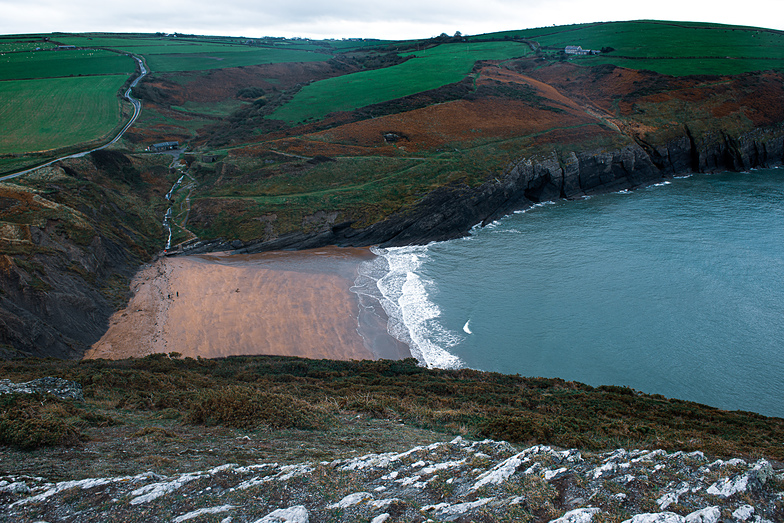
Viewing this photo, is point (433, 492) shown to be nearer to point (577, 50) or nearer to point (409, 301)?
point (409, 301)

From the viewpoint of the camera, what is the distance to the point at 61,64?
96188mm

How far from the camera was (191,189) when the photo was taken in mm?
52000

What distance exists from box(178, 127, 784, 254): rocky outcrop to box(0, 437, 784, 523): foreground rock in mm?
36155

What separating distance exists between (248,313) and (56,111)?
6628 centimetres

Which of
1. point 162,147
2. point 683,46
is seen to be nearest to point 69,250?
point 162,147

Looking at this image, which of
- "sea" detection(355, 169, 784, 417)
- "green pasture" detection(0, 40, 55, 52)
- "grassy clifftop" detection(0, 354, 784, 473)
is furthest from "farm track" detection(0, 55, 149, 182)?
"sea" detection(355, 169, 784, 417)

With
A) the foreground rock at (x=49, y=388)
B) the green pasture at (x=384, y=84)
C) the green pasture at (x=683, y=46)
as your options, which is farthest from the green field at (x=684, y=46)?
the foreground rock at (x=49, y=388)

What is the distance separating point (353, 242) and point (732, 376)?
3332 centimetres

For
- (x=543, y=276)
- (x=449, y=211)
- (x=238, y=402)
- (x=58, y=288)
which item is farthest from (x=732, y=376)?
(x=58, y=288)

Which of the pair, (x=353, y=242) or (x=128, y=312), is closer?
(x=128, y=312)

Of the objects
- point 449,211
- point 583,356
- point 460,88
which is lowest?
point 583,356

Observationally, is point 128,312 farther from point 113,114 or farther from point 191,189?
point 113,114

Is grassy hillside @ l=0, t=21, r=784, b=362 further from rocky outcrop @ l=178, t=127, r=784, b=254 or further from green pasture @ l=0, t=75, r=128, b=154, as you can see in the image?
rocky outcrop @ l=178, t=127, r=784, b=254

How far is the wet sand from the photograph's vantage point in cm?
2788
